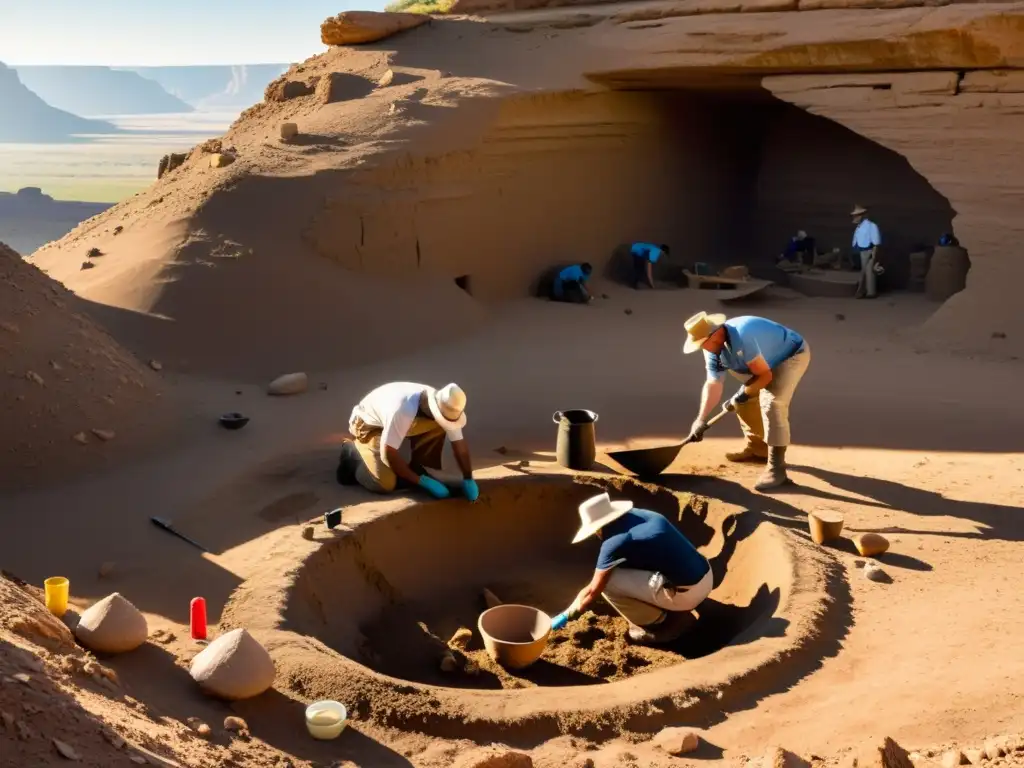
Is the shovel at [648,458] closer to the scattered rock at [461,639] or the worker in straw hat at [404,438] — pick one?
the worker in straw hat at [404,438]

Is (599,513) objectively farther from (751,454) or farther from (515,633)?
(751,454)

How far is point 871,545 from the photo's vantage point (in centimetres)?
622

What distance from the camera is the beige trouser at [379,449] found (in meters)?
7.18

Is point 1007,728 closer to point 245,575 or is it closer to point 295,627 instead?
point 295,627

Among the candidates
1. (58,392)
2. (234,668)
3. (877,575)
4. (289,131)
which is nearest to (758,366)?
(877,575)

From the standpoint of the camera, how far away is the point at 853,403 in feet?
30.7

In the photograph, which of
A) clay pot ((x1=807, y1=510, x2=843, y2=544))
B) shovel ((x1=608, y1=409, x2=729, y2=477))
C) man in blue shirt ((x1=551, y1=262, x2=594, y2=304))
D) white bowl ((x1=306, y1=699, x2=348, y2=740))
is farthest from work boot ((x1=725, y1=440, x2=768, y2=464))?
man in blue shirt ((x1=551, y1=262, x2=594, y2=304))

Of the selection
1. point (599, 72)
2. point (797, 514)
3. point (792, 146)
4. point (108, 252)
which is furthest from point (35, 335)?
point (792, 146)

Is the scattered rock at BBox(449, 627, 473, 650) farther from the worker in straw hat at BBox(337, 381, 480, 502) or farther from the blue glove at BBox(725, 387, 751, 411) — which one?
the blue glove at BBox(725, 387, 751, 411)

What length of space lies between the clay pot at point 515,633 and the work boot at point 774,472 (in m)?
2.24

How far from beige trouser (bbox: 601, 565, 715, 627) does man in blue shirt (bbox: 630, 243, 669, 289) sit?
28.9ft

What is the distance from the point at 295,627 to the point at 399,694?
1000mm

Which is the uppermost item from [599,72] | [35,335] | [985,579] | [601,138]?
[599,72]

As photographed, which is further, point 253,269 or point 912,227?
point 912,227
